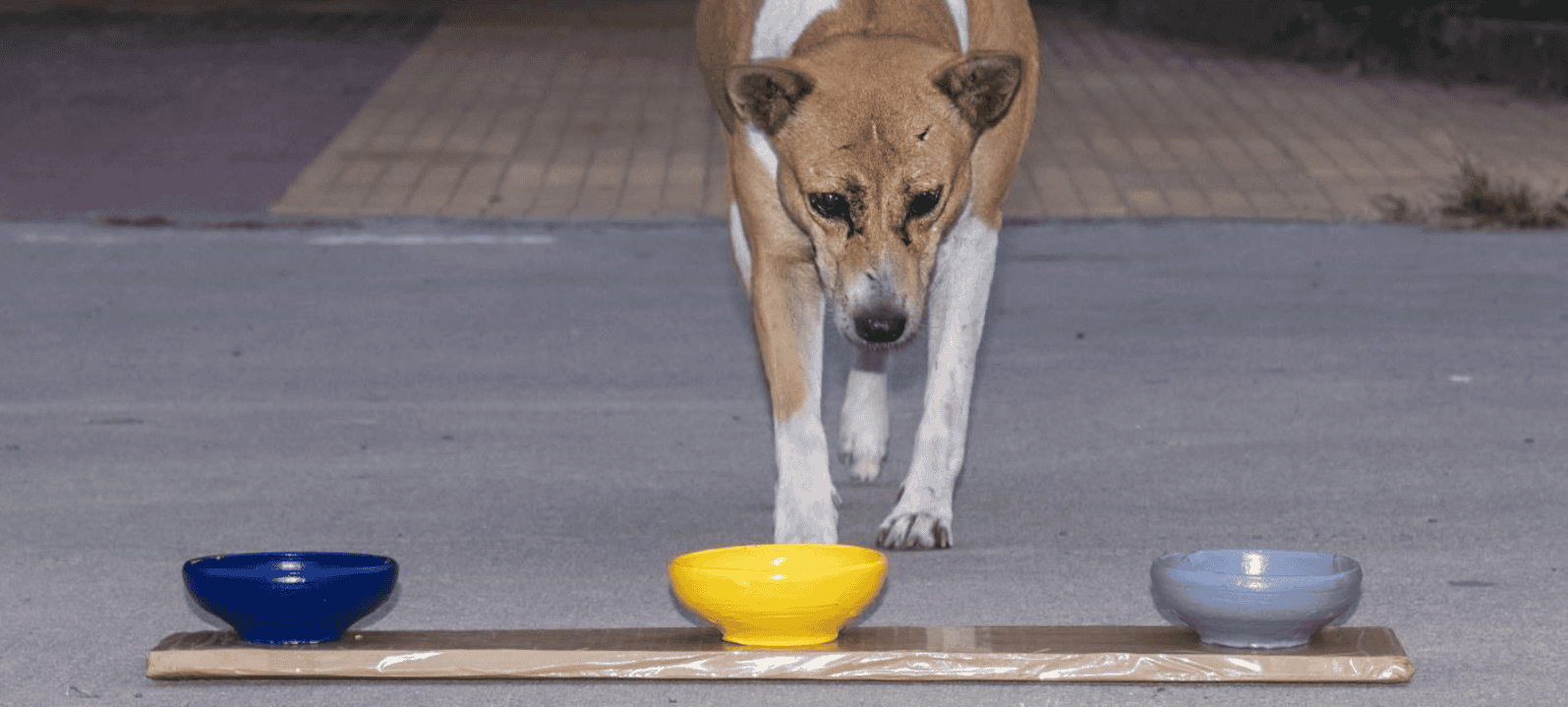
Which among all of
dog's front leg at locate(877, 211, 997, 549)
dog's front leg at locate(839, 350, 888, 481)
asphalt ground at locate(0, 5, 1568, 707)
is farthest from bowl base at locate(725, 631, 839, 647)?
dog's front leg at locate(839, 350, 888, 481)

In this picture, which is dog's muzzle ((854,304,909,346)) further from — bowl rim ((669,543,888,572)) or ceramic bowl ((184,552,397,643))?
ceramic bowl ((184,552,397,643))

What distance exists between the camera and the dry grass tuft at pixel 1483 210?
11094mm

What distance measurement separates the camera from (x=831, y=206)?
441 centimetres

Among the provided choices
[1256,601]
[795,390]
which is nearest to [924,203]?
[795,390]

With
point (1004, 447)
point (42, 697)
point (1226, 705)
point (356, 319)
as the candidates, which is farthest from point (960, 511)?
point (356, 319)

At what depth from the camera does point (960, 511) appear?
207 inches

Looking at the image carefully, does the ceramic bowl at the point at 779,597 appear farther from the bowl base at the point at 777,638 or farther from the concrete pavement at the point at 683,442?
the concrete pavement at the point at 683,442

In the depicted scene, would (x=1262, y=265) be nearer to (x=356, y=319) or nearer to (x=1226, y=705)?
(x=356, y=319)

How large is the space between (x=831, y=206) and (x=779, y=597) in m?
1.01

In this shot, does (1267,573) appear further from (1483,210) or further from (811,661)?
(1483,210)

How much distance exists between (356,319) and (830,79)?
14.4 ft

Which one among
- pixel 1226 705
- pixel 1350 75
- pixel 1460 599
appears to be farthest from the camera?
pixel 1350 75

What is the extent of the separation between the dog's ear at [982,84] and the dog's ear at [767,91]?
30cm

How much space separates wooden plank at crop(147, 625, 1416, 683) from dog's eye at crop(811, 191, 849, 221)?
100 cm
